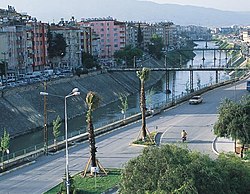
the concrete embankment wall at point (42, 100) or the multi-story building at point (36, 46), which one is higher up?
the multi-story building at point (36, 46)

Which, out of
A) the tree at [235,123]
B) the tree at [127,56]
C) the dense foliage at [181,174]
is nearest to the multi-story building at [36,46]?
the tree at [127,56]

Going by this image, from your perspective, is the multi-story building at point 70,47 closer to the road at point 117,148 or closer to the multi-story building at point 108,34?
the multi-story building at point 108,34

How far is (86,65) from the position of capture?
72062mm

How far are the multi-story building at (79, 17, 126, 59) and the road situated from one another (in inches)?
2219

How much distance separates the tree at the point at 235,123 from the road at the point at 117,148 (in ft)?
5.11

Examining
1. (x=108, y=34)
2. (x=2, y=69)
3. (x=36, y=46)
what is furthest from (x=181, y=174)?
(x=108, y=34)

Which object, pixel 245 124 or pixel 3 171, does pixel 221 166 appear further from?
pixel 3 171

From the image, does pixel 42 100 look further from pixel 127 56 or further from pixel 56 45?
pixel 127 56

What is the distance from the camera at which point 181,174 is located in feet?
44.2

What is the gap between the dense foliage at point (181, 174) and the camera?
13.4 m

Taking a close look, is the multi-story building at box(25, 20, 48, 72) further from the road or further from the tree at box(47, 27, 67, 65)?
the road

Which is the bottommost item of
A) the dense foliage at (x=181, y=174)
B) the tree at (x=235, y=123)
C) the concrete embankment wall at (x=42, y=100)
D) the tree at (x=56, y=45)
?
the concrete embankment wall at (x=42, y=100)

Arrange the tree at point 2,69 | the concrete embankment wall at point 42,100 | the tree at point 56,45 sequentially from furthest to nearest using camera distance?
the tree at point 56,45 < the tree at point 2,69 < the concrete embankment wall at point 42,100

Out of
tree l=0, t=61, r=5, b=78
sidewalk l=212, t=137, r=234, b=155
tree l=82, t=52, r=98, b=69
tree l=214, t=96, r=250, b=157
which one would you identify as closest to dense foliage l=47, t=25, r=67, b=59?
tree l=82, t=52, r=98, b=69
